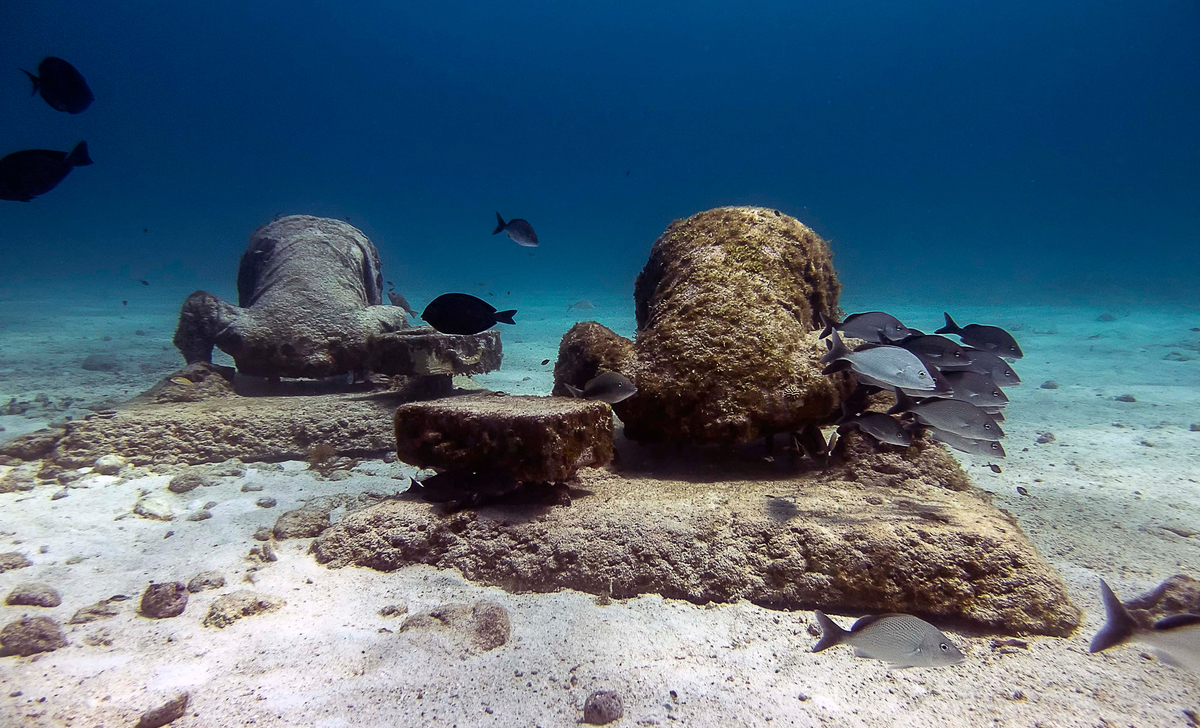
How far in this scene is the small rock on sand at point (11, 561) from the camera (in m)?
3.38

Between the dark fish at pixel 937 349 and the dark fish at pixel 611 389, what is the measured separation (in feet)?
7.47

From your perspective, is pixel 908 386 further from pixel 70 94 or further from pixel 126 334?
pixel 126 334

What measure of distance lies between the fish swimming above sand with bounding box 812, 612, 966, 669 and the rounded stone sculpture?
170 centimetres

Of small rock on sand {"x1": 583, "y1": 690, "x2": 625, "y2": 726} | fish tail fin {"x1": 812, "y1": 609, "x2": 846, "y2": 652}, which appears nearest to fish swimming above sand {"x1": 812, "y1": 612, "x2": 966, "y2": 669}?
fish tail fin {"x1": 812, "y1": 609, "x2": 846, "y2": 652}

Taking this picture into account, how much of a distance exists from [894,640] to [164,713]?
332 cm

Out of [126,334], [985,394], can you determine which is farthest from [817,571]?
[126,334]

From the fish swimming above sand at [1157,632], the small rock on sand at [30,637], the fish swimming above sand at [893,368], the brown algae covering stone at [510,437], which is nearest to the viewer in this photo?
the fish swimming above sand at [1157,632]

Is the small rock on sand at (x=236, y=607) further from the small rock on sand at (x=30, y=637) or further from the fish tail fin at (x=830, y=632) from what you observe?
the fish tail fin at (x=830, y=632)

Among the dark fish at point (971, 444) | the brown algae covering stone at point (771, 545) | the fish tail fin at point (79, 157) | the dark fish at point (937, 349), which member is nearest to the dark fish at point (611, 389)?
the brown algae covering stone at point (771, 545)

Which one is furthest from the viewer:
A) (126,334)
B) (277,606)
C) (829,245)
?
(126,334)

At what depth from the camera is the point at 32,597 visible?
9.86ft

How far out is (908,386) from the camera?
3109 mm

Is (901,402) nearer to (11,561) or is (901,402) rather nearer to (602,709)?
(602,709)

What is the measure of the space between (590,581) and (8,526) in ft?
15.9
